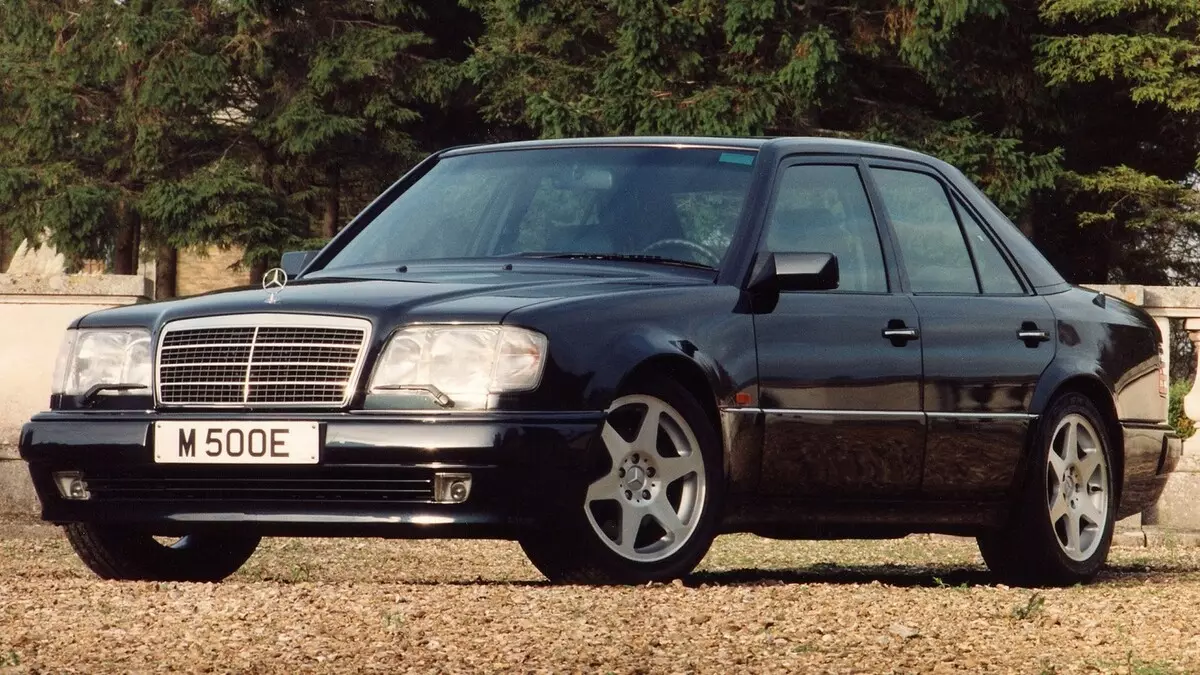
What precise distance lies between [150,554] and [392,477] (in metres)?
1.51

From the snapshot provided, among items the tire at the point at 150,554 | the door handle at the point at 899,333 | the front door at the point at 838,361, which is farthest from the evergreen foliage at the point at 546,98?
the tire at the point at 150,554

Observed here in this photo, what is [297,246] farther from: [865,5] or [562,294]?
[562,294]

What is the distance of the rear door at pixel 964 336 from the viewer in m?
7.81

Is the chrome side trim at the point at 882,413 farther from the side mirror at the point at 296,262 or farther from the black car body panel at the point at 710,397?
the side mirror at the point at 296,262

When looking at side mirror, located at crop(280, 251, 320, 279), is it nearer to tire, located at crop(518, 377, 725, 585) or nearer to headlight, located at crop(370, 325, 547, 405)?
headlight, located at crop(370, 325, 547, 405)

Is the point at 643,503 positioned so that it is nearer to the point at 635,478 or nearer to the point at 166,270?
the point at 635,478

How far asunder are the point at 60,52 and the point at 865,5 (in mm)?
16292

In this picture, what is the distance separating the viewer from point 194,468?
21.5 feet

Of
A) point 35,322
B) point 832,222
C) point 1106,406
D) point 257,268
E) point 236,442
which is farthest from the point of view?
point 257,268

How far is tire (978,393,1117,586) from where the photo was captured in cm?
814

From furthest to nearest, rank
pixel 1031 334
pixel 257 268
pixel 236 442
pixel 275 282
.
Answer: pixel 257 268 < pixel 1031 334 < pixel 275 282 < pixel 236 442

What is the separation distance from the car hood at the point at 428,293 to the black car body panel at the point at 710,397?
12mm

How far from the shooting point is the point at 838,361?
738 centimetres

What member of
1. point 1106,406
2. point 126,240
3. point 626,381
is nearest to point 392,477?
point 626,381
